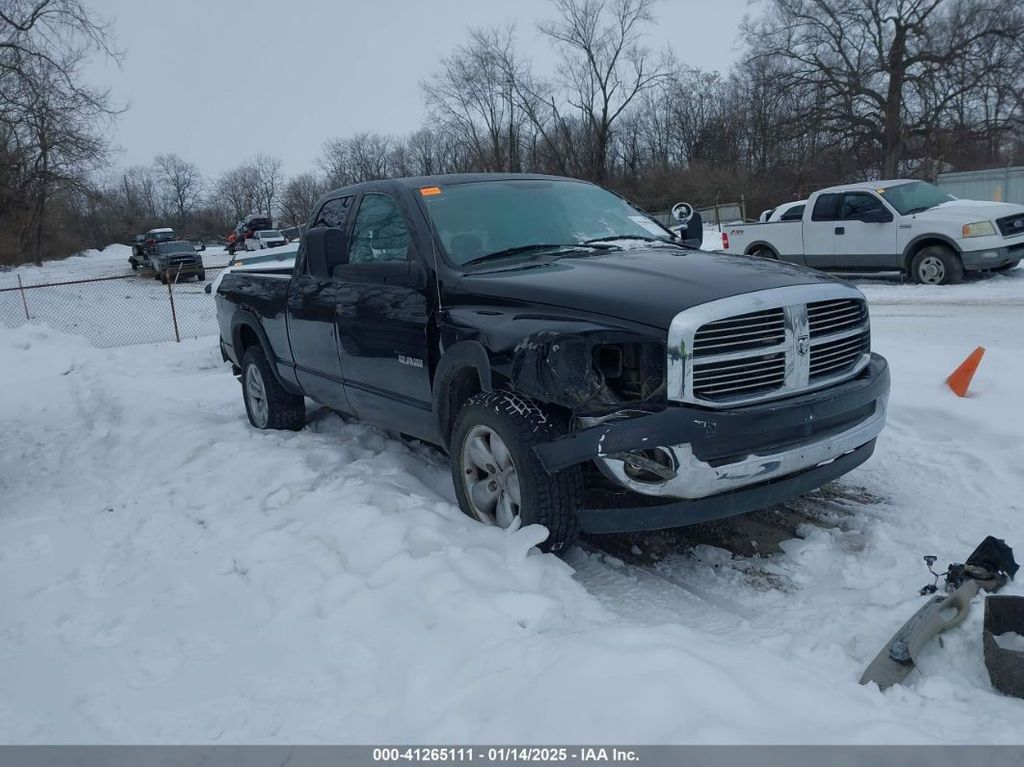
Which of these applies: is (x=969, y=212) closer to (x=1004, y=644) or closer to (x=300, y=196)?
(x=1004, y=644)

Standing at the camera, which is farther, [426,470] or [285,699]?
[426,470]

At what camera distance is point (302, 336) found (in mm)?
5793

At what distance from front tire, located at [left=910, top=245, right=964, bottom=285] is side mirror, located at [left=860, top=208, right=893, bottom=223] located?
76 centimetres

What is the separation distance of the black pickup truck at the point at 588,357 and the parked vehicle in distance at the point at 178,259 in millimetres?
26991

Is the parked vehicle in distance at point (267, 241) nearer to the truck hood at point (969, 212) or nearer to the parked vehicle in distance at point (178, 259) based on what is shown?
the parked vehicle in distance at point (178, 259)

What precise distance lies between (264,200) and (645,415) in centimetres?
9718

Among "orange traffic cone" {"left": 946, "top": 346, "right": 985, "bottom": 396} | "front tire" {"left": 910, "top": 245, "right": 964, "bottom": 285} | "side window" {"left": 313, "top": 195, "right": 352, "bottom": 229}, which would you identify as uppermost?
"side window" {"left": 313, "top": 195, "right": 352, "bottom": 229}

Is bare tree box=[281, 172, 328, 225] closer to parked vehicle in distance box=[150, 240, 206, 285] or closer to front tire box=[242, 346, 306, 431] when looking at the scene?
parked vehicle in distance box=[150, 240, 206, 285]

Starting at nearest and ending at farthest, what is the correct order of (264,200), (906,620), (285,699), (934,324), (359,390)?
(285,699), (906,620), (359,390), (934,324), (264,200)

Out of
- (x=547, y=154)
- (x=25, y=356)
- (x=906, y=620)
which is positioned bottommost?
(x=906, y=620)

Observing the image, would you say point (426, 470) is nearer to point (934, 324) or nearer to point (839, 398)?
point (839, 398)

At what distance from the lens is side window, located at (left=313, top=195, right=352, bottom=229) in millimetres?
5496

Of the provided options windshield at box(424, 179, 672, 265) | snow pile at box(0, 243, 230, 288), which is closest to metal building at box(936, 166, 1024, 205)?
windshield at box(424, 179, 672, 265)

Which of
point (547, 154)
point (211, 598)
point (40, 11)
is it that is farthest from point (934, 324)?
point (547, 154)
